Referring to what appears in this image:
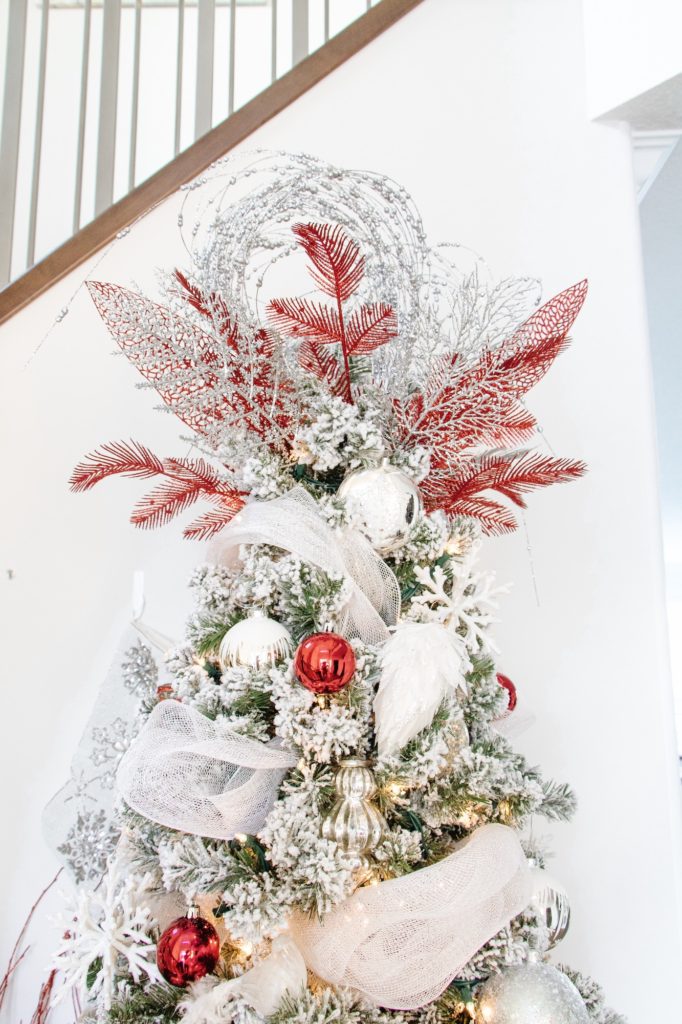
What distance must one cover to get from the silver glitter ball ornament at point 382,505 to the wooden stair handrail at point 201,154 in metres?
0.67

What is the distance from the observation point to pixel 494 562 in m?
1.18

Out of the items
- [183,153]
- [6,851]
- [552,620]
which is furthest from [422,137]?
[6,851]

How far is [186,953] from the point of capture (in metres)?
0.62

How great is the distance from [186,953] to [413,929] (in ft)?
0.58

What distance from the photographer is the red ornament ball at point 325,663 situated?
2.11 feet

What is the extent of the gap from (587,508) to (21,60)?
1173 mm

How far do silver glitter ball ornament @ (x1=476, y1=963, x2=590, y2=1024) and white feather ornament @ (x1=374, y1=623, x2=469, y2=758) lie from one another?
0.21 m

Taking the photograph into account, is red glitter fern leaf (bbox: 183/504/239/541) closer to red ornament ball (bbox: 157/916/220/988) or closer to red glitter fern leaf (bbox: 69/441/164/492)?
red glitter fern leaf (bbox: 69/441/164/492)

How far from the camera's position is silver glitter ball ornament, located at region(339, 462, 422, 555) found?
738mm

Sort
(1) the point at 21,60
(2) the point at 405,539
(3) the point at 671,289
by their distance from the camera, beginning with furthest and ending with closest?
(3) the point at 671,289 → (1) the point at 21,60 → (2) the point at 405,539

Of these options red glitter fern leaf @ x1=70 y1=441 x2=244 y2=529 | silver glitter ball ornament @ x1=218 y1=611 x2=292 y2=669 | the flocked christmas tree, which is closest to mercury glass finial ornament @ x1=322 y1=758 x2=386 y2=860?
the flocked christmas tree

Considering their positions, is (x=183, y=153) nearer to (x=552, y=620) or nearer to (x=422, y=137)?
(x=422, y=137)

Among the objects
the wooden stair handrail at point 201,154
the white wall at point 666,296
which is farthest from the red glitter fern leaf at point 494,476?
the white wall at point 666,296

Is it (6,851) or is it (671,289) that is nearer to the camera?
(6,851)
